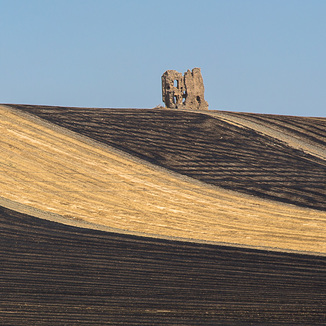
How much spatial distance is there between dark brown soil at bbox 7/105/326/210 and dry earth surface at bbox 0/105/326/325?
0.14 ft

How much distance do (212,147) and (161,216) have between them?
12.8ft

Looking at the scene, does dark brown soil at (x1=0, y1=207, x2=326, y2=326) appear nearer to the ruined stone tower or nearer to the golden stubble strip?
the golden stubble strip

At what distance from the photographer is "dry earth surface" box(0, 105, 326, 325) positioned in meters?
6.18

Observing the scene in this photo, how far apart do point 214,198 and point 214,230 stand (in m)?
1.82

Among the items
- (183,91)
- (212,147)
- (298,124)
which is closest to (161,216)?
(212,147)

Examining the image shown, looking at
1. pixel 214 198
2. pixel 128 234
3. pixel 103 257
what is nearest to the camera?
pixel 103 257

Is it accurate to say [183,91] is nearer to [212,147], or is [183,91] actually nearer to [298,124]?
[298,124]

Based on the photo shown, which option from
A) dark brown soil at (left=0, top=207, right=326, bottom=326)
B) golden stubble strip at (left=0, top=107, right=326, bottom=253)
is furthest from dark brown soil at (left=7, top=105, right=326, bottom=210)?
dark brown soil at (left=0, top=207, right=326, bottom=326)

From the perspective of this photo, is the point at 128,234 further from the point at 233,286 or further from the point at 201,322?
the point at 201,322

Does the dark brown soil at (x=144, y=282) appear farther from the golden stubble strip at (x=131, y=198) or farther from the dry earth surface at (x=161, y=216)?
the golden stubble strip at (x=131, y=198)

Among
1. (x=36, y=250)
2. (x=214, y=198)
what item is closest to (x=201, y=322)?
(x=36, y=250)

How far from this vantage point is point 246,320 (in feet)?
18.4

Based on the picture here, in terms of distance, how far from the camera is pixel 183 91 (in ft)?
80.0

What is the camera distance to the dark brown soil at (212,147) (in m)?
12.7
